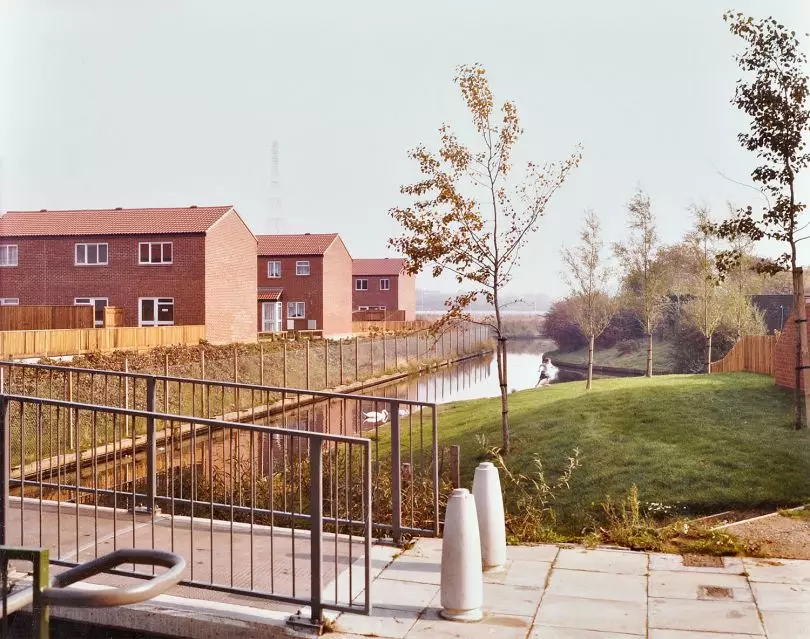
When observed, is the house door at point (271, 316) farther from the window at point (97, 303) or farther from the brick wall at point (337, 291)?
the window at point (97, 303)

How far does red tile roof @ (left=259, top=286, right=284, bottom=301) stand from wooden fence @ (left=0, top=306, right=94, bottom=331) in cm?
1805

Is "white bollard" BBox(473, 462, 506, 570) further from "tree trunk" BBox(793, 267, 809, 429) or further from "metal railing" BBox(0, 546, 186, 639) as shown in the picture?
"tree trunk" BBox(793, 267, 809, 429)

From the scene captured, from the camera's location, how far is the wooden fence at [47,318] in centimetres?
3669

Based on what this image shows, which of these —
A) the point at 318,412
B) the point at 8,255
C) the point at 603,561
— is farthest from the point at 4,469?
the point at 8,255

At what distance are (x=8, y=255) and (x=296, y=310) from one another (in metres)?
18.3

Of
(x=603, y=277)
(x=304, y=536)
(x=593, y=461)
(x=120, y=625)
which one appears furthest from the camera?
(x=603, y=277)

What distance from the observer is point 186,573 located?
6.71m

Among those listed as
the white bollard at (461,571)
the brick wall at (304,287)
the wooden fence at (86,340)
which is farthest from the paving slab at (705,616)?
the brick wall at (304,287)

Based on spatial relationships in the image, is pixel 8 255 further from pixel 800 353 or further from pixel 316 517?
pixel 316 517

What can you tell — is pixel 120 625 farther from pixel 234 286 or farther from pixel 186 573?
pixel 234 286

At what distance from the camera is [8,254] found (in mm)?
42469

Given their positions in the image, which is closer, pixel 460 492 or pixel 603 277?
pixel 460 492

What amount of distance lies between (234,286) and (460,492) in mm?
37929

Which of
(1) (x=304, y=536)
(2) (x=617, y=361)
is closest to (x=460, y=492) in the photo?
(1) (x=304, y=536)
